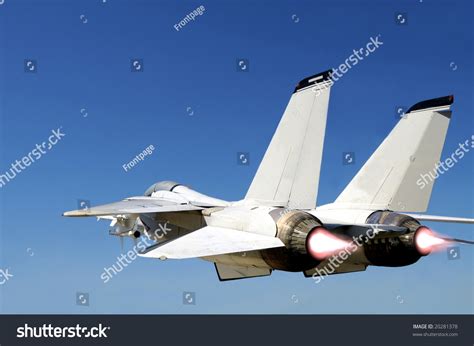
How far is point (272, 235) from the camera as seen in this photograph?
13.1 meters

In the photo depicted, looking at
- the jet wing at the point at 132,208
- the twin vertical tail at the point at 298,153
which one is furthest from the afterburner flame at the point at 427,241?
the jet wing at the point at 132,208

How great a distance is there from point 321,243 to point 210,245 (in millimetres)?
2647

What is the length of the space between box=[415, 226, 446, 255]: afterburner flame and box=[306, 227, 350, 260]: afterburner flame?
2.51m

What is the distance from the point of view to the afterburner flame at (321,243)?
1261 centimetres

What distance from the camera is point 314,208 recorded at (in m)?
15.6

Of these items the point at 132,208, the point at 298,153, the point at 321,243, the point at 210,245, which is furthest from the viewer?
the point at 132,208

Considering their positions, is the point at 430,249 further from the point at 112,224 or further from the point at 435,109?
the point at 112,224

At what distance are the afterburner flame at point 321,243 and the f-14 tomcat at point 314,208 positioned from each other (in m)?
0.02

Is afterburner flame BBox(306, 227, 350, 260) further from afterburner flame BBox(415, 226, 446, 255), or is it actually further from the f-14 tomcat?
afterburner flame BBox(415, 226, 446, 255)

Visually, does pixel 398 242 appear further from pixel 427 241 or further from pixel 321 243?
pixel 321 243

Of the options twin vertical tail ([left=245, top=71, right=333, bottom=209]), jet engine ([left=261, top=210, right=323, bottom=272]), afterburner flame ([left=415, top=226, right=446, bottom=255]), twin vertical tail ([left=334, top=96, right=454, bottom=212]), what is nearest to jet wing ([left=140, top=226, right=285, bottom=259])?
jet engine ([left=261, top=210, right=323, bottom=272])

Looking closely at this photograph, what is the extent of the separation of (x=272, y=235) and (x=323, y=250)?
129 centimetres

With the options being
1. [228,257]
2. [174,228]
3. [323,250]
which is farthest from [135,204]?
[323,250]

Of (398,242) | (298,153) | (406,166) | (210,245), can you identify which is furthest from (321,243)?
(406,166)
